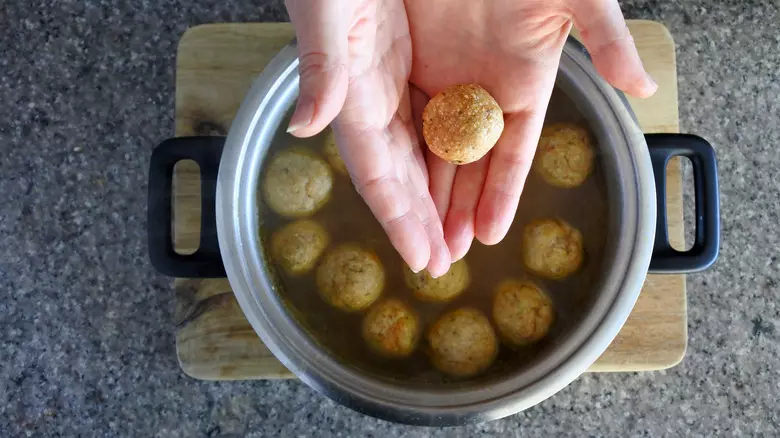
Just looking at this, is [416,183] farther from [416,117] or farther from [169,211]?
[169,211]

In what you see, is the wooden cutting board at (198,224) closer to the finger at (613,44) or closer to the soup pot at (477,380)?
the soup pot at (477,380)

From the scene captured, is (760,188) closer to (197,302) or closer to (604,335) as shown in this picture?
(604,335)

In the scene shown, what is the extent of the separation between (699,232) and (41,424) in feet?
3.26

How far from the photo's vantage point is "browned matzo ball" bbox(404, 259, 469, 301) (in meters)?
0.80

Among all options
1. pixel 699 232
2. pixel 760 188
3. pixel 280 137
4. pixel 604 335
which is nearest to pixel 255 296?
pixel 280 137

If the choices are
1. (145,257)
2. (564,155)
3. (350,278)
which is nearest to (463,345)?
(350,278)

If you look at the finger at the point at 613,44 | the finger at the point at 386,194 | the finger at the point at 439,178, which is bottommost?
the finger at the point at 439,178

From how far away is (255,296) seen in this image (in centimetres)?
73

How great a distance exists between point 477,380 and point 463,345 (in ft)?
0.15

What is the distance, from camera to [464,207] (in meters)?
0.80

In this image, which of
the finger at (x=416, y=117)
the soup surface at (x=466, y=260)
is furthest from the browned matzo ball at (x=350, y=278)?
the finger at (x=416, y=117)

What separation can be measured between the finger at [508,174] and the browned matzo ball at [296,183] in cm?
20

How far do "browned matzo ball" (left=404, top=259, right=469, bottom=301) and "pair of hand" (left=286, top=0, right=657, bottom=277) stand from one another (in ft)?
0.12

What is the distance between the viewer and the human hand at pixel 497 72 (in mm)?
681
